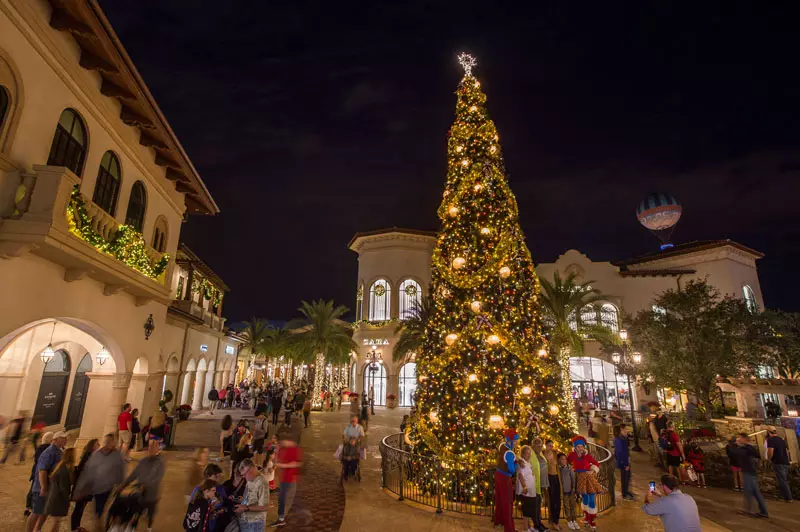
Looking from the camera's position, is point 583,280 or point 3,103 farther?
point 583,280

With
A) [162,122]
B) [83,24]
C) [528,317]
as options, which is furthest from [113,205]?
[528,317]

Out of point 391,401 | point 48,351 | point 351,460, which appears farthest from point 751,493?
point 391,401

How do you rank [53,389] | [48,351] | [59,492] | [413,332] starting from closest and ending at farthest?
[59,492] < [48,351] < [53,389] < [413,332]

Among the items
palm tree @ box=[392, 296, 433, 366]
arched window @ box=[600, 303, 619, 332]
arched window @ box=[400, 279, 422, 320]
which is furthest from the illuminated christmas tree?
arched window @ box=[600, 303, 619, 332]

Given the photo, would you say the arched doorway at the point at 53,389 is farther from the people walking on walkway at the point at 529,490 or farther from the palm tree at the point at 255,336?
the palm tree at the point at 255,336

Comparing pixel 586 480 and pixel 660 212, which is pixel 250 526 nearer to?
A: pixel 586 480

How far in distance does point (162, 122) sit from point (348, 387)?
2923 centimetres

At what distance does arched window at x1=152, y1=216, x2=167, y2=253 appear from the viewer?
44.7 feet

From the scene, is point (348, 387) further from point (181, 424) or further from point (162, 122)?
point (162, 122)

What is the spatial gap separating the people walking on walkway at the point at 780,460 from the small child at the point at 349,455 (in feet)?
33.9

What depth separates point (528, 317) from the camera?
9.52 metres

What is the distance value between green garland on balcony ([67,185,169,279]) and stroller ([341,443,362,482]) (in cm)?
764

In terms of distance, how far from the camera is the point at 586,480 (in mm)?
7535

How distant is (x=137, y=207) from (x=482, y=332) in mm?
11088
